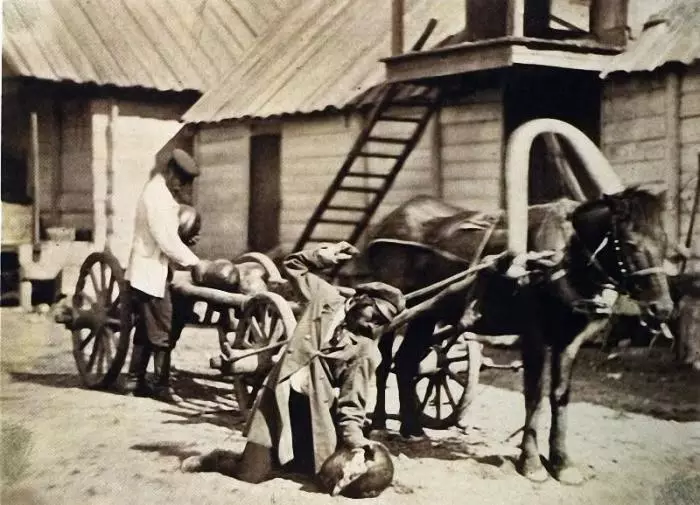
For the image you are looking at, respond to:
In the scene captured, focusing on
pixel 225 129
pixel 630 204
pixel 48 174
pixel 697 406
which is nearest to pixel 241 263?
pixel 225 129

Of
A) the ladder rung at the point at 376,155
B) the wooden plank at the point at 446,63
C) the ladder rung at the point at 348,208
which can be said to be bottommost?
the ladder rung at the point at 348,208

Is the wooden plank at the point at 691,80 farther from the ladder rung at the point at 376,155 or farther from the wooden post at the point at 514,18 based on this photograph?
the ladder rung at the point at 376,155

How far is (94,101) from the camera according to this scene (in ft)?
18.1

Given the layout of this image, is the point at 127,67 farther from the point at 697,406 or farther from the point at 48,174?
the point at 697,406

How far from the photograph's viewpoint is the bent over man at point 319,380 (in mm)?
3711

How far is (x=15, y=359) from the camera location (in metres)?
→ 4.59

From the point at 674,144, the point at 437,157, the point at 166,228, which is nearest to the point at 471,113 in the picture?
the point at 437,157

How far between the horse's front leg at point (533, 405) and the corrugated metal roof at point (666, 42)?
1.27m

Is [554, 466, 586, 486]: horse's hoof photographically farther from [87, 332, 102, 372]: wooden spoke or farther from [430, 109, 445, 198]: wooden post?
[87, 332, 102, 372]: wooden spoke

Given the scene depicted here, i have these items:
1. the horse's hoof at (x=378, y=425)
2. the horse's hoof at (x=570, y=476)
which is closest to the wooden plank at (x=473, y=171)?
the horse's hoof at (x=378, y=425)

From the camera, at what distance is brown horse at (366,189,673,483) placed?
134 inches

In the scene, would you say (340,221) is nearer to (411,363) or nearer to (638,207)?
(411,363)

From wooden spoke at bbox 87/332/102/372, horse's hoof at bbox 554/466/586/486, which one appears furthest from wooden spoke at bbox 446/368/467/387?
wooden spoke at bbox 87/332/102/372

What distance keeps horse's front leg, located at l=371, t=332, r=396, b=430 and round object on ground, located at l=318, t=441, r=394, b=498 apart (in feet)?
1.12
